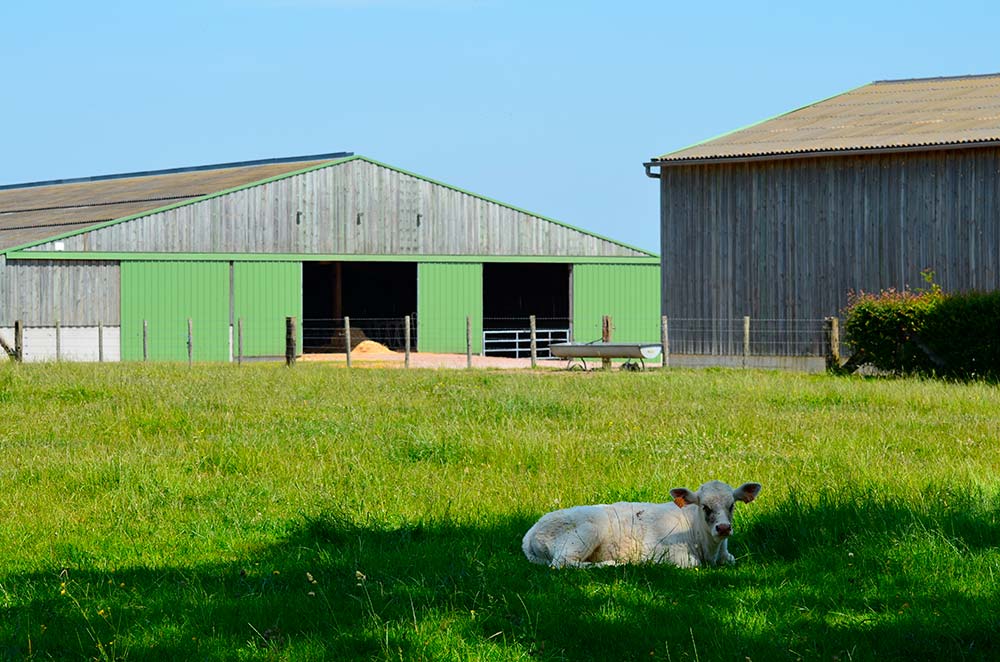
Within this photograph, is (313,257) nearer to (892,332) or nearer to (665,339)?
(665,339)

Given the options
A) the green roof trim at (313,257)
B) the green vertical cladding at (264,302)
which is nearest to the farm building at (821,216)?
the green roof trim at (313,257)

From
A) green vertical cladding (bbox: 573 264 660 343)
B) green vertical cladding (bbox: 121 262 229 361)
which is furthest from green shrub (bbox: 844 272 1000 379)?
green vertical cladding (bbox: 121 262 229 361)

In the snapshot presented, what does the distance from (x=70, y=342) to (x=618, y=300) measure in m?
18.2

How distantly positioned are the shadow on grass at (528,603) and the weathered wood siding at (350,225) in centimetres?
3186

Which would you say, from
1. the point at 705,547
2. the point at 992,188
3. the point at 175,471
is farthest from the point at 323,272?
the point at 705,547

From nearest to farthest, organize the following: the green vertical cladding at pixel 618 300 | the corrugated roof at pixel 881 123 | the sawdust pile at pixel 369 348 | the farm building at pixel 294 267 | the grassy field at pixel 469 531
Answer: the grassy field at pixel 469 531
the corrugated roof at pixel 881 123
the farm building at pixel 294 267
the sawdust pile at pixel 369 348
the green vertical cladding at pixel 618 300

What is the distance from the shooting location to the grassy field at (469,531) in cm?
667

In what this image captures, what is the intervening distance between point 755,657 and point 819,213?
2510cm

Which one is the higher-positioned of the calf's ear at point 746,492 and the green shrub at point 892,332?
the green shrub at point 892,332

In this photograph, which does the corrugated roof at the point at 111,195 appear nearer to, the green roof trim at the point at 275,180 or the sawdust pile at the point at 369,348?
the green roof trim at the point at 275,180

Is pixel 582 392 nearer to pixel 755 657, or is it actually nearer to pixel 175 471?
pixel 175 471

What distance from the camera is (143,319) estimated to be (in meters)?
38.5

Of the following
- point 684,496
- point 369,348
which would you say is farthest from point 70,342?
point 684,496

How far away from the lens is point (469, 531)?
9.25 meters
